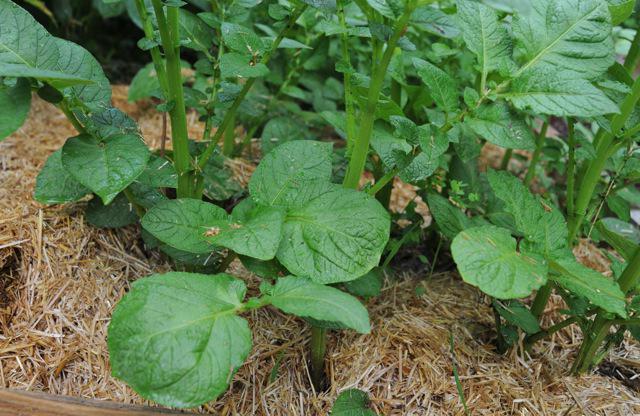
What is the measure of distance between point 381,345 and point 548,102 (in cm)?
66

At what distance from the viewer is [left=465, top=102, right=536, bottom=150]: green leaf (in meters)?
1.10

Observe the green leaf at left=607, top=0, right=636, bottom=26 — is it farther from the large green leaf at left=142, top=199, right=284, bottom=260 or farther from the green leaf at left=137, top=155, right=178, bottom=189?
the green leaf at left=137, top=155, right=178, bottom=189

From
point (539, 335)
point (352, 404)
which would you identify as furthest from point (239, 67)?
point (539, 335)

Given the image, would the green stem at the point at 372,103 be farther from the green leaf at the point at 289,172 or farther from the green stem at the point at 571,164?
the green stem at the point at 571,164

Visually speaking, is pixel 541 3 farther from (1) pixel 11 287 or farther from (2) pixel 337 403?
(1) pixel 11 287

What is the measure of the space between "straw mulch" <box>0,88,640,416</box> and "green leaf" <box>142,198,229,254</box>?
1.03 feet

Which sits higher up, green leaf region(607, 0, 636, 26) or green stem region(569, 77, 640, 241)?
green leaf region(607, 0, 636, 26)

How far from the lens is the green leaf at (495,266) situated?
0.93 m

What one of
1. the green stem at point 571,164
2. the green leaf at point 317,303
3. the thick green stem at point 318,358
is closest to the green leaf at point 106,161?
the green leaf at point 317,303

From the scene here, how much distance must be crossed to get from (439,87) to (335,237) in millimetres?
383

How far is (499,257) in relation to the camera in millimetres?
991

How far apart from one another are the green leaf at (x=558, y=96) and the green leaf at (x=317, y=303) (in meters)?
0.50

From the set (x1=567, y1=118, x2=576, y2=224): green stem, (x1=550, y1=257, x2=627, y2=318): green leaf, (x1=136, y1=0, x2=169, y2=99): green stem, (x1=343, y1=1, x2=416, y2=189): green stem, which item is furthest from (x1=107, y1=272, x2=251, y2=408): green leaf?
(x1=567, y1=118, x2=576, y2=224): green stem

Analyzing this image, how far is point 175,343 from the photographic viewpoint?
90 cm
